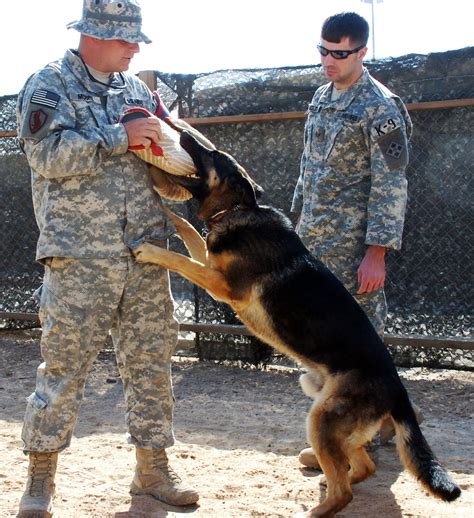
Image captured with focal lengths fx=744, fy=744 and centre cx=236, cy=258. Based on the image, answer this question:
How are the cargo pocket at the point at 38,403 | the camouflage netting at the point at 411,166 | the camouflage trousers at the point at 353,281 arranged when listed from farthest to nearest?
the camouflage netting at the point at 411,166
the camouflage trousers at the point at 353,281
the cargo pocket at the point at 38,403

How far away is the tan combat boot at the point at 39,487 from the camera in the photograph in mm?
3447

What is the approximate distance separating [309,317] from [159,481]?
1.14 m

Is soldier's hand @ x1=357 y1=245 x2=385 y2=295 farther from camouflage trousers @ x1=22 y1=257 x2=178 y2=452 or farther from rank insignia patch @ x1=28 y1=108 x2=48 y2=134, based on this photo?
rank insignia patch @ x1=28 y1=108 x2=48 y2=134

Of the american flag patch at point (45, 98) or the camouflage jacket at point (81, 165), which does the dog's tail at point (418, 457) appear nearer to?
the camouflage jacket at point (81, 165)

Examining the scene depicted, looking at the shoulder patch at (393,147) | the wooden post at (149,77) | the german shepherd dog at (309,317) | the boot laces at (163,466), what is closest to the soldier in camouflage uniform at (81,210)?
the german shepherd dog at (309,317)

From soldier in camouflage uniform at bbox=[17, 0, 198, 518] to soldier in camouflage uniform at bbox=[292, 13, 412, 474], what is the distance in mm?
1304

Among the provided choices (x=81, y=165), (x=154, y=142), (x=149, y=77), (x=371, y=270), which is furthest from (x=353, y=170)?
(x=149, y=77)

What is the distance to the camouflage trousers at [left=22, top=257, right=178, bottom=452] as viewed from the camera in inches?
136

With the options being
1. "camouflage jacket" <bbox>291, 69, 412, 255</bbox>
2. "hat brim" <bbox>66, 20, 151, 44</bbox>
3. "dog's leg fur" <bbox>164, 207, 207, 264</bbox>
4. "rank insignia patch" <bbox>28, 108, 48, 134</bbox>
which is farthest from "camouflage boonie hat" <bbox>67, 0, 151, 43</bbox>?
"camouflage jacket" <bbox>291, 69, 412, 255</bbox>

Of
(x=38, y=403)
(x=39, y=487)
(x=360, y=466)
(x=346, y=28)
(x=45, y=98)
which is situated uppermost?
(x=346, y=28)

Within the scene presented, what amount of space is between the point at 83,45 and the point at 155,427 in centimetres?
191

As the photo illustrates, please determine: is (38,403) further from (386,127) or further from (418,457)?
(386,127)

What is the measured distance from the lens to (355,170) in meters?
4.51

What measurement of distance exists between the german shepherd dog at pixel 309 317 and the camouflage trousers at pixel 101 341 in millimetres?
184
